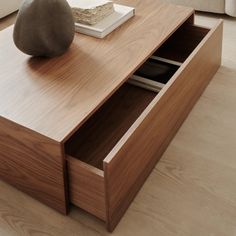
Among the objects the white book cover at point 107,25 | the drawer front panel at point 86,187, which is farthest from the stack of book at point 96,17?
the drawer front panel at point 86,187

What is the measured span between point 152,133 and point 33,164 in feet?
1.22

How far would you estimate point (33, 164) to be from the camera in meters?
1.10

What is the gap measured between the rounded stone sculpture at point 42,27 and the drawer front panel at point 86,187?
1.42ft

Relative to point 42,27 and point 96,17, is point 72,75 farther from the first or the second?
point 96,17

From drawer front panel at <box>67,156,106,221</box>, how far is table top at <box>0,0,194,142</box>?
0.10 metres

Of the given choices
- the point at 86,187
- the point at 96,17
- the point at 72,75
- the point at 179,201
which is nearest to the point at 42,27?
the point at 72,75

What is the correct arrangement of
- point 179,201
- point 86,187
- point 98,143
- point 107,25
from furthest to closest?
point 107,25 → point 98,143 → point 179,201 → point 86,187

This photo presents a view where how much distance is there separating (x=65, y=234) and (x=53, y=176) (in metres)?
0.18

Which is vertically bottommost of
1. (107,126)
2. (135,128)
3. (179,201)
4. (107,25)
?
(179,201)

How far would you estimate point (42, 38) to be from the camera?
1252 mm

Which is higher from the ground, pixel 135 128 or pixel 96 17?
pixel 96 17

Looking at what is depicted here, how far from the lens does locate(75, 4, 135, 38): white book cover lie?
1.44 metres

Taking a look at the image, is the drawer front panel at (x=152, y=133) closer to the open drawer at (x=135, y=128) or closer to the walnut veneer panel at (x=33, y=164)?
the open drawer at (x=135, y=128)

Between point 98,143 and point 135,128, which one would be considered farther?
point 98,143
